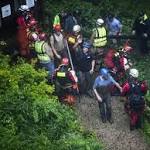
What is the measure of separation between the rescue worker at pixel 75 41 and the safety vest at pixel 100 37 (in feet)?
1.97

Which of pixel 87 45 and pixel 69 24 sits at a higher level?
pixel 69 24

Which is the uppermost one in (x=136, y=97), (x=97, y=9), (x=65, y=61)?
(x=97, y=9)

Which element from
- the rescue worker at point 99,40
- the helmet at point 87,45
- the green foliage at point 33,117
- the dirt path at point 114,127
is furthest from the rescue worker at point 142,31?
the green foliage at point 33,117

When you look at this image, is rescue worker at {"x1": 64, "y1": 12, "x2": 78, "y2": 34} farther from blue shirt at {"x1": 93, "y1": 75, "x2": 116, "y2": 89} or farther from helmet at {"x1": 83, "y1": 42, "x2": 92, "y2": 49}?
blue shirt at {"x1": 93, "y1": 75, "x2": 116, "y2": 89}

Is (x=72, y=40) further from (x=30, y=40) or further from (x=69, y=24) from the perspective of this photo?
(x=69, y=24)

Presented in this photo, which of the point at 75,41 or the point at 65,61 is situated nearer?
the point at 65,61

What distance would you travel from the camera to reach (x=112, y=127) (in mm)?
15570

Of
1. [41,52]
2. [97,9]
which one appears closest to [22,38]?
[41,52]

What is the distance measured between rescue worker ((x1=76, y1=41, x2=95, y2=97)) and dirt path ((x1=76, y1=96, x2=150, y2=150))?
332mm

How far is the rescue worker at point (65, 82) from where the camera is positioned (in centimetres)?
1548

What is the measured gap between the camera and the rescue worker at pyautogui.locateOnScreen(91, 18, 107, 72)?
1731 centimetres

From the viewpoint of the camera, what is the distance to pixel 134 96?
14.9 meters

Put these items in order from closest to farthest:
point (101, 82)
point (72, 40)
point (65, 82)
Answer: point (101, 82) < point (65, 82) < point (72, 40)

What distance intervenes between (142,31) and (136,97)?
475 cm
